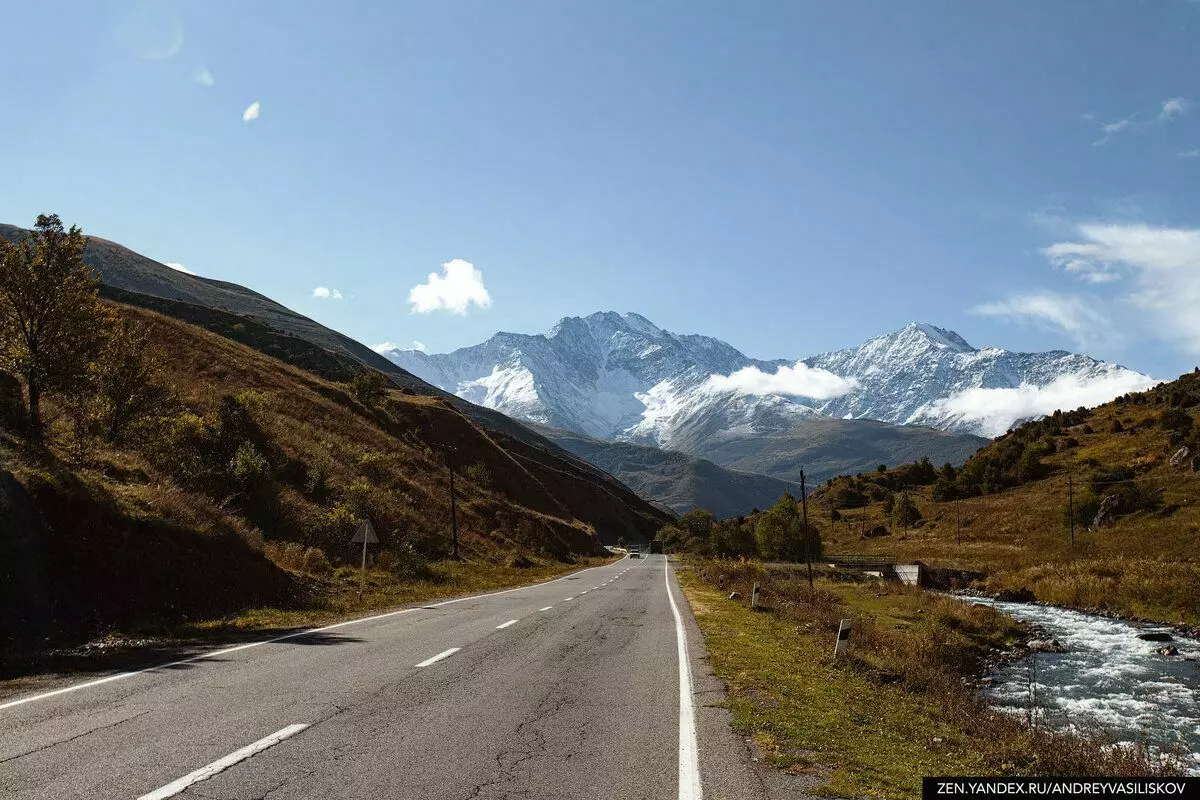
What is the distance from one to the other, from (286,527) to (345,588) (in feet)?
32.2

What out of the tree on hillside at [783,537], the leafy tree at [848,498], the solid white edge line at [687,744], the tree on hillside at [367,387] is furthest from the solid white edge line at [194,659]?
the leafy tree at [848,498]

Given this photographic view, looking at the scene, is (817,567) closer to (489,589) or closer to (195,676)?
(489,589)

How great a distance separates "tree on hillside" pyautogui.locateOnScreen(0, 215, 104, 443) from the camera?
72.4ft

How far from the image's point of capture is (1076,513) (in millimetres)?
74312

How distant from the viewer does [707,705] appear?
981 centimetres

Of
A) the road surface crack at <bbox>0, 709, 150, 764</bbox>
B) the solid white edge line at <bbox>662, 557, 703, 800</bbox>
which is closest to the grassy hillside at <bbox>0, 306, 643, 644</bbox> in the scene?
the road surface crack at <bbox>0, 709, 150, 764</bbox>

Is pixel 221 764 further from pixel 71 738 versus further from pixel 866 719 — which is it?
pixel 866 719

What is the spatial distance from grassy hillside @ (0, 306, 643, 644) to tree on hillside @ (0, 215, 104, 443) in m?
2.54

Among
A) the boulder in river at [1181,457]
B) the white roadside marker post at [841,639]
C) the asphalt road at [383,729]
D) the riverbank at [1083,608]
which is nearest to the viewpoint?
the asphalt road at [383,729]

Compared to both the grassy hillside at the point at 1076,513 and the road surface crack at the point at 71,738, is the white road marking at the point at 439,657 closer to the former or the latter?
the road surface crack at the point at 71,738

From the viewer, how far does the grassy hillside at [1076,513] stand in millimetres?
43938

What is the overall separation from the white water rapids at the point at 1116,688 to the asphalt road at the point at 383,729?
8.83 metres

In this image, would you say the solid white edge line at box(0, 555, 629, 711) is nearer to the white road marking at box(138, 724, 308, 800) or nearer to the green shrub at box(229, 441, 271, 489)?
the white road marking at box(138, 724, 308, 800)

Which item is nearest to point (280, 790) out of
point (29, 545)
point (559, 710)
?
point (559, 710)
